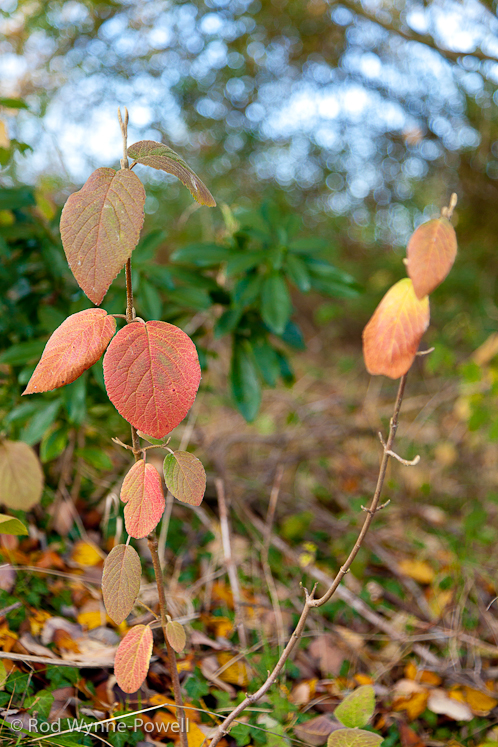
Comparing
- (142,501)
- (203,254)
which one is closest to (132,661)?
(142,501)

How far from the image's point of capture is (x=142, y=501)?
0.62 meters

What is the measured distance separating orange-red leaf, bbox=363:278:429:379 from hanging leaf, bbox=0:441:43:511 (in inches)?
29.5

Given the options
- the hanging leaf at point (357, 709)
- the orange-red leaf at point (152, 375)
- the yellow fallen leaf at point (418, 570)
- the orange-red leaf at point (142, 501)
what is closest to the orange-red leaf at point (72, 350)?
the orange-red leaf at point (152, 375)

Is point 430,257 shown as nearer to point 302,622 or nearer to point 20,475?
point 302,622

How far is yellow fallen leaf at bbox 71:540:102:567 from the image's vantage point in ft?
4.25

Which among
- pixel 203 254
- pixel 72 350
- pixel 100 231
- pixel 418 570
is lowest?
pixel 418 570

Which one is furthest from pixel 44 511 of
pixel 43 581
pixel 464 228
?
pixel 464 228

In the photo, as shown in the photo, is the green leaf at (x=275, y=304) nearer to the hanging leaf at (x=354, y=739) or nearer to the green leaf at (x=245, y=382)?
the green leaf at (x=245, y=382)

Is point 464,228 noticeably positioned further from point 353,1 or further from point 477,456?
point 477,456

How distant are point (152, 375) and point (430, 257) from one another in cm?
37

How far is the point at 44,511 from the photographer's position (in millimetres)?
1402

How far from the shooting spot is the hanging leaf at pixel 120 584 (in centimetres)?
62

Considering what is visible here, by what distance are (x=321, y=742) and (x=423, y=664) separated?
42 cm

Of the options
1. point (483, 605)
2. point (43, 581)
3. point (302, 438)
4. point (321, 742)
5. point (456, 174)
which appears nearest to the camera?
point (321, 742)
